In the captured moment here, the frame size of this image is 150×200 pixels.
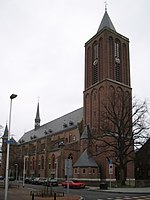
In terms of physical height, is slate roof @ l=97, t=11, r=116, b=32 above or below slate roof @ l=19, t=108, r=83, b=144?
above

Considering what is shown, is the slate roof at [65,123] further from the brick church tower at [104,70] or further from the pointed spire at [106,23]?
the pointed spire at [106,23]

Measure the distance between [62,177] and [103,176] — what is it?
12.2m

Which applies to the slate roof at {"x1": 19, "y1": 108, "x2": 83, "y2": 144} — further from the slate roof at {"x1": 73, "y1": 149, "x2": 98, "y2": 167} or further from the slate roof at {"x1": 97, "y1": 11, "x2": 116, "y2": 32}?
the slate roof at {"x1": 97, "y1": 11, "x2": 116, "y2": 32}

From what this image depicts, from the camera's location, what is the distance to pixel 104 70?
5594cm

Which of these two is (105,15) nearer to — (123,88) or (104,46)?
(104,46)

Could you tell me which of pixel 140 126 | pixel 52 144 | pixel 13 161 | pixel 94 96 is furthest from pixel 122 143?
pixel 13 161

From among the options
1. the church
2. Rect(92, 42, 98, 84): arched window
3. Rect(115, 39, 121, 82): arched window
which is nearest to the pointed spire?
the church

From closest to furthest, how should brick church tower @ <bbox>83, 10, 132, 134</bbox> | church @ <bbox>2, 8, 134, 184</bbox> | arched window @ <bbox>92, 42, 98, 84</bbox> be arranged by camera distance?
1. church @ <bbox>2, 8, 134, 184</bbox>
2. brick church tower @ <bbox>83, 10, 132, 134</bbox>
3. arched window @ <bbox>92, 42, 98, 84</bbox>

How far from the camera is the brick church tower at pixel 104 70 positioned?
55.4m

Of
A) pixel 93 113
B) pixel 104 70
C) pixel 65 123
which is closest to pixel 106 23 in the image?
pixel 104 70

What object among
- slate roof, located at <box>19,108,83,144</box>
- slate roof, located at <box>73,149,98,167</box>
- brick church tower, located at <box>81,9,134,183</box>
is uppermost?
brick church tower, located at <box>81,9,134,183</box>

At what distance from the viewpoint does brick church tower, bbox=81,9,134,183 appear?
5538 cm

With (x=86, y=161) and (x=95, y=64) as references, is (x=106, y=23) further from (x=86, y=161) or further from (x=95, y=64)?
(x=86, y=161)

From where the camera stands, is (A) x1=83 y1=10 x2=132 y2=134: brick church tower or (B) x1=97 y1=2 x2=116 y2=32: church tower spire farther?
(B) x1=97 y1=2 x2=116 y2=32: church tower spire
